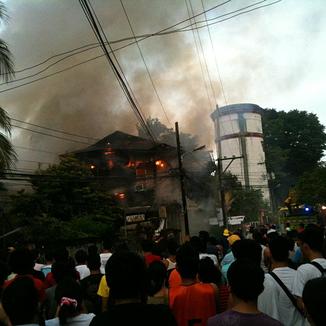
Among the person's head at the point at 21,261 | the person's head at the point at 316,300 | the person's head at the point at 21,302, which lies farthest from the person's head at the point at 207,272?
the person's head at the point at 316,300

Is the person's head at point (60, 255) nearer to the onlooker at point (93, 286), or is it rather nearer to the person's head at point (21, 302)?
the onlooker at point (93, 286)

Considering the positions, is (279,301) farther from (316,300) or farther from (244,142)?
(244,142)

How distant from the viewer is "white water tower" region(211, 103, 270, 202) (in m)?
55.3

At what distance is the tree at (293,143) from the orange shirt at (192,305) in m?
55.7

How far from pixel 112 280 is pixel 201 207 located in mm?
36709

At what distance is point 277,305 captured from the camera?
133 inches

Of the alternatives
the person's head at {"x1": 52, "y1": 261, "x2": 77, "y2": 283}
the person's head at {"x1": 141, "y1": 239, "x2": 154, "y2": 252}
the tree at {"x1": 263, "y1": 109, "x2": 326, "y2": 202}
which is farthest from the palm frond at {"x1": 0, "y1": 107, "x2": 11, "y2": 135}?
the tree at {"x1": 263, "y1": 109, "x2": 326, "y2": 202}

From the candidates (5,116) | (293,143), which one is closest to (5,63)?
(5,116)

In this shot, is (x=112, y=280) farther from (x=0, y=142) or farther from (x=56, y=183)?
(x=56, y=183)

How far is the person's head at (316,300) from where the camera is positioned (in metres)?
1.76

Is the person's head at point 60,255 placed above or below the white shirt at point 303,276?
above

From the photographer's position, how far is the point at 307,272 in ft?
11.6

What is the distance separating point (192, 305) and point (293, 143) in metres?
59.4

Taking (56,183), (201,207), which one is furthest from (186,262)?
(201,207)
